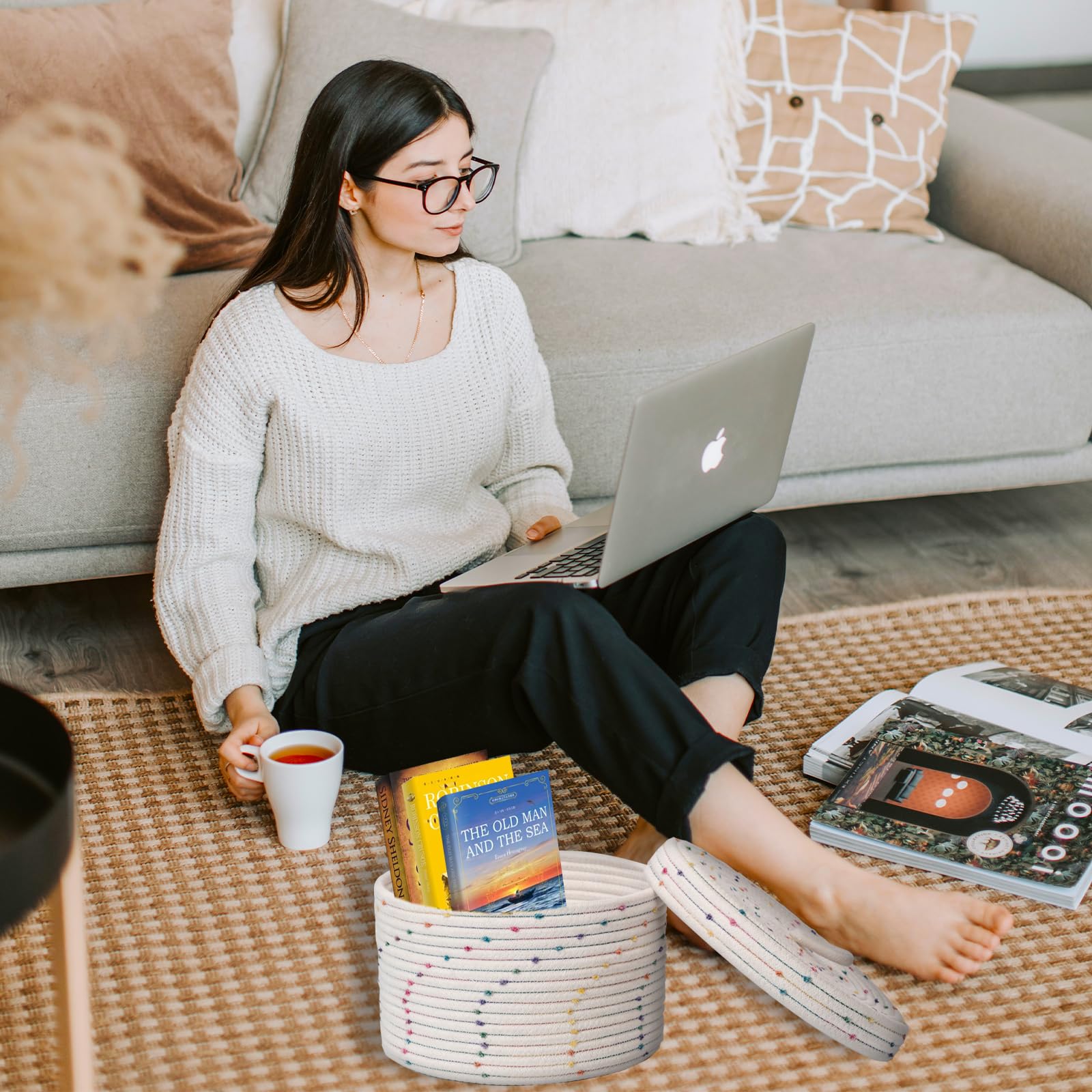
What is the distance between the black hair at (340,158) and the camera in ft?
4.52

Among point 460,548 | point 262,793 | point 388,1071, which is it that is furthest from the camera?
point 460,548

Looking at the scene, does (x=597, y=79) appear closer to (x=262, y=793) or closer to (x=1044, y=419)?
(x=1044, y=419)

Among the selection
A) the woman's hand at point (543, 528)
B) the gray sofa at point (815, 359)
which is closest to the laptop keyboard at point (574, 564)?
the woman's hand at point (543, 528)

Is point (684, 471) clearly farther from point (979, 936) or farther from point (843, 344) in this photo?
point (843, 344)

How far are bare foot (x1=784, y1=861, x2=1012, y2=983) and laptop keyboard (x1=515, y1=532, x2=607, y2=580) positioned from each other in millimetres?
380

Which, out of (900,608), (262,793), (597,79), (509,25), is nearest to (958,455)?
(900,608)

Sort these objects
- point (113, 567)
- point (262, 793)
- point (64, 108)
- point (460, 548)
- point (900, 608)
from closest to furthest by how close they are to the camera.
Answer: point (64, 108), point (262, 793), point (460, 548), point (113, 567), point (900, 608)

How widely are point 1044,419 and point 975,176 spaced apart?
0.54 m

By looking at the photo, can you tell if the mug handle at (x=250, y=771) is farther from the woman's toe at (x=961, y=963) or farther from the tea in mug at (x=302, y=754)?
the woman's toe at (x=961, y=963)

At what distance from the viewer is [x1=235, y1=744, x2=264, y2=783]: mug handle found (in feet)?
4.49

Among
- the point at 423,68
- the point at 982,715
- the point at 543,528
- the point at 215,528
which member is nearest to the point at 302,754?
the point at 215,528

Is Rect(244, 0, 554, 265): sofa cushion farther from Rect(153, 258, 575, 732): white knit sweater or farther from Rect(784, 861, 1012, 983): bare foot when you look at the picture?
Rect(784, 861, 1012, 983): bare foot

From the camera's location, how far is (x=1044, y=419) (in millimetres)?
2061

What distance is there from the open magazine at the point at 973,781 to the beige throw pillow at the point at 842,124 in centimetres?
97
